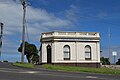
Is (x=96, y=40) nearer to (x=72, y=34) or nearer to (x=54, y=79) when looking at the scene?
(x=72, y=34)

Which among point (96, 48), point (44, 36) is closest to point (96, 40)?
point (96, 48)

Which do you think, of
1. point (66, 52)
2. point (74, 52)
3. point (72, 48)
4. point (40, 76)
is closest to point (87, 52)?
point (74, 52)

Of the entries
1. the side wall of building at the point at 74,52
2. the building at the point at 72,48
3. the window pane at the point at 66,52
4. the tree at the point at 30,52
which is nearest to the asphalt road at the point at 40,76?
the side wall of building at the point at 74,52

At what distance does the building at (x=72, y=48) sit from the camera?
4734cm

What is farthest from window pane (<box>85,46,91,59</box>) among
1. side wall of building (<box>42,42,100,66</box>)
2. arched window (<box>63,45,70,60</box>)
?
arched window (<box>63,45,70,60</box>)

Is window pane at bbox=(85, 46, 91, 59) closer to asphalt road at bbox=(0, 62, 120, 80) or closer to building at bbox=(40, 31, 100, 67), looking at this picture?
building at bbox=(40, 31, 100, 67)

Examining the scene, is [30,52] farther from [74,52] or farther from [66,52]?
[74,52]

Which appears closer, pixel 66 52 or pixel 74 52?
pixel 74 52

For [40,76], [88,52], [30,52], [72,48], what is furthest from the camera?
[30,52]

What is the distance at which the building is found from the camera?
1864 inches

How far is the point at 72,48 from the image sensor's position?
156 feet

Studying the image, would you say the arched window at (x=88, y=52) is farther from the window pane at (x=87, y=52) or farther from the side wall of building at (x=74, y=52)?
the side wall of building at (x=74, y=52)

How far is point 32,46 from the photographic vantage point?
85.6 meters

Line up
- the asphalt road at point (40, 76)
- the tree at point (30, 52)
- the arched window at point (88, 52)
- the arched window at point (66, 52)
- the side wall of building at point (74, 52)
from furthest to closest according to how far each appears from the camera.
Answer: the tree at point (30, 52), the arched window at point (88, 52), the arched window at point (66, 52), the side wall of building at point (74, 52), the asphalt road at point (40, 76)
